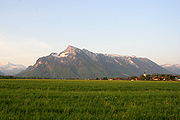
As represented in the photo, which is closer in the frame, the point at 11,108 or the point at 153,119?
the point at 153,119

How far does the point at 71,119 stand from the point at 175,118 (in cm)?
443

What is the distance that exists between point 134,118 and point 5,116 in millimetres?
4992

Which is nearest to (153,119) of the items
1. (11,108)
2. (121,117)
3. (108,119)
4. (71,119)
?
(121,117)

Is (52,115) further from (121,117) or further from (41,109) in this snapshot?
(121,117)

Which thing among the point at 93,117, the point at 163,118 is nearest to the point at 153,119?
the point at 163,118

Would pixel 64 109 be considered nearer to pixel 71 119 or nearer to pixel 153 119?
pixel 71 119

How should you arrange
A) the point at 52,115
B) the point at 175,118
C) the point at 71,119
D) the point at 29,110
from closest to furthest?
the point at 71,119 → the point at 52,115 → the point at 175,118 → the point at 29,110

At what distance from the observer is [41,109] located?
31.1ft

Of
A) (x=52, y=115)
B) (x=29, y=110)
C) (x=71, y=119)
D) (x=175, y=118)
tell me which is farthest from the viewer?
(x=29, y=110)

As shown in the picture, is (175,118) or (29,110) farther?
(29,110)

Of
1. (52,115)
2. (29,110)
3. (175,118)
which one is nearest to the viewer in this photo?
(52,115)

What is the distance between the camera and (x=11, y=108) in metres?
9.55

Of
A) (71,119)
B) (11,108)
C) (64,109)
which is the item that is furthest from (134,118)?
(11,108)

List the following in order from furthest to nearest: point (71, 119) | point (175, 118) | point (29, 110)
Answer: point (29, 110) → point (175, 118) → point (71, 119)
